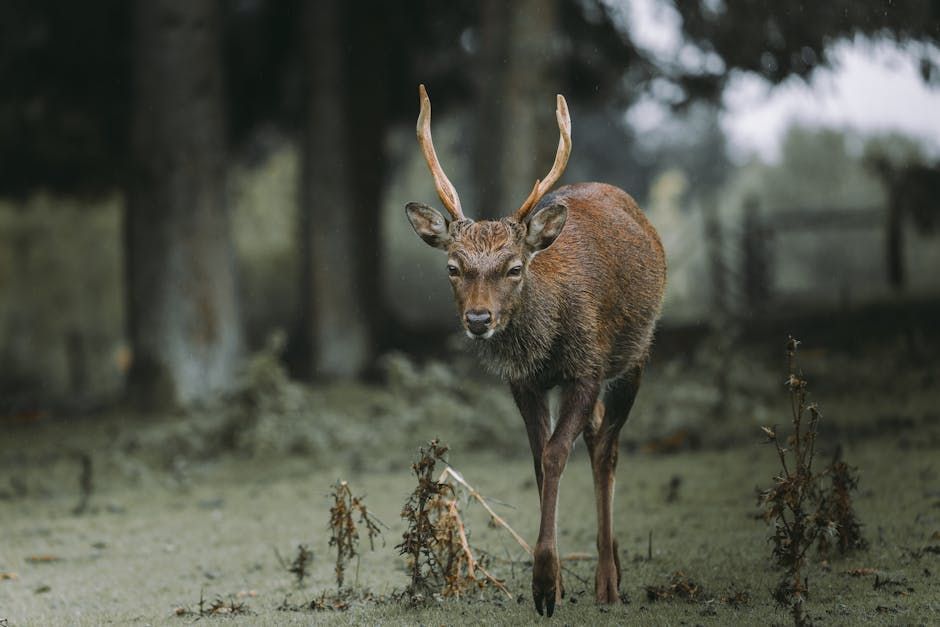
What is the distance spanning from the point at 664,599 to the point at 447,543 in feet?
3.39

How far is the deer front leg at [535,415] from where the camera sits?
18.4 ft

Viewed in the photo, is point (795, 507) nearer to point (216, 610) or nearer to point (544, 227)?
point (544, 227)

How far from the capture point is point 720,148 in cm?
5450

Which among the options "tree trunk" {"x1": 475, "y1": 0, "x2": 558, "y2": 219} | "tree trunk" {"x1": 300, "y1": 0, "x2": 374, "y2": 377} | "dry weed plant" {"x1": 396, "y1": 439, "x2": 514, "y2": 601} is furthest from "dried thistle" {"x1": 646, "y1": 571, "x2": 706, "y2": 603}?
"tree trunk" {"x1": 300, "y1": 0, "x2": 374, "y2": 377}

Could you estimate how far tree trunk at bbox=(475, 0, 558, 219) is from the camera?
12617 millimetres

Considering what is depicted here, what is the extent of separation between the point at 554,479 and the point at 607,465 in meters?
0.86

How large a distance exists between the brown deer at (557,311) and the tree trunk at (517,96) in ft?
20.8

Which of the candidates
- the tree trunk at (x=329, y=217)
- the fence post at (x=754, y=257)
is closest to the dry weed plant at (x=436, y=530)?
the tree trunk at (x=329, y=217)

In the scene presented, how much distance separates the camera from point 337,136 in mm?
16562

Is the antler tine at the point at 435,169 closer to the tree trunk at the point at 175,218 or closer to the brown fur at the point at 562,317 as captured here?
the brown fur at the point at 562,317

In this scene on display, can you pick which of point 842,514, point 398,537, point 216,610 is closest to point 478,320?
A: point 216,610

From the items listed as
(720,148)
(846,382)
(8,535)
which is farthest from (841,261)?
(8,535)

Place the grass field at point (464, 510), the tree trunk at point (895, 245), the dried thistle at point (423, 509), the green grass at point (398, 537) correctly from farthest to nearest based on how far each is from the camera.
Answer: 1. the tree trunk at point (895, 245)
2. the grass field at point (464, 510)
3. the green grass at point (398, 537)
4. the dried thistle at point (423, 509)

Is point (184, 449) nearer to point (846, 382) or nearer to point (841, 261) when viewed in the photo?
point (846, 382)
